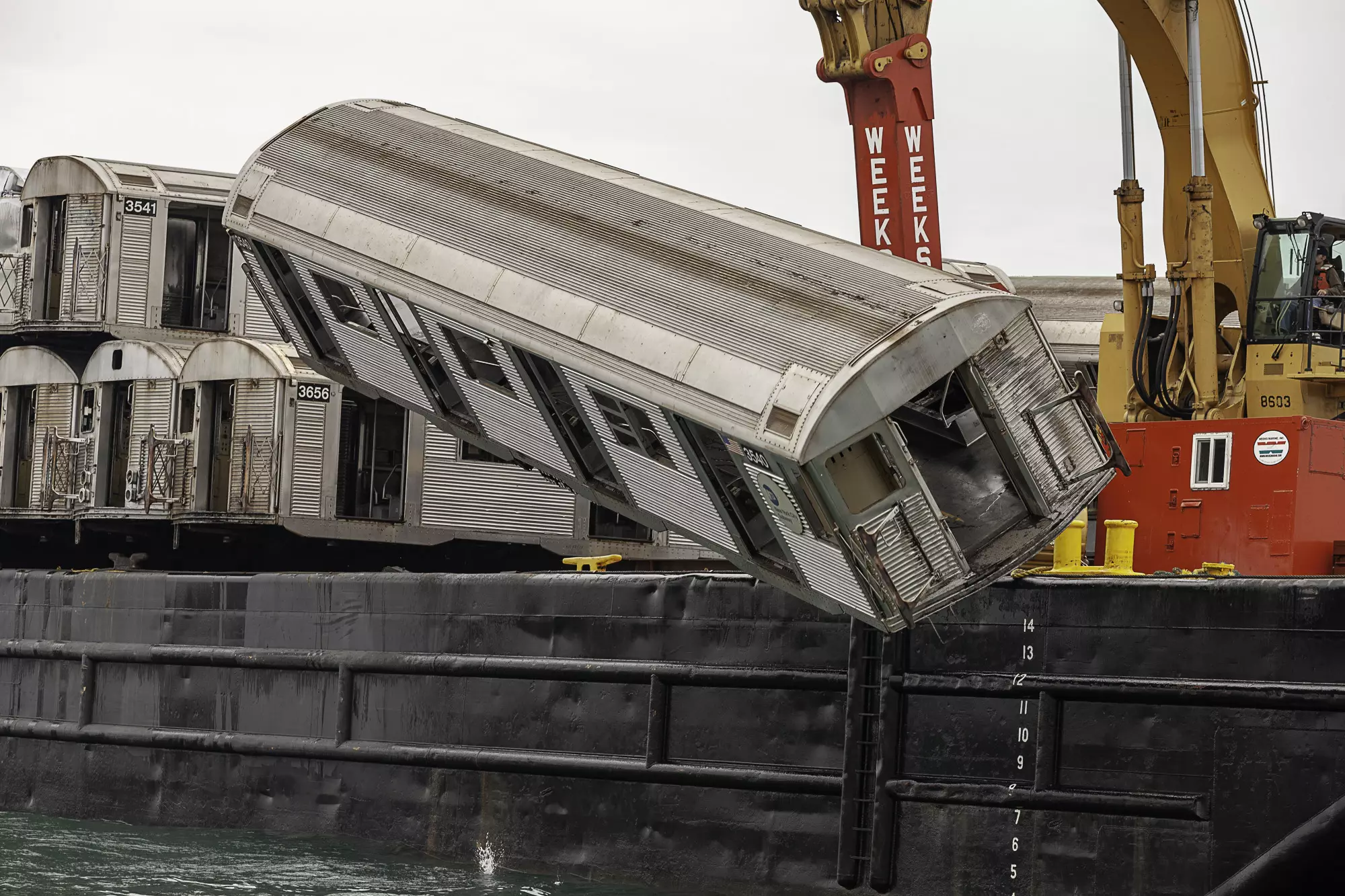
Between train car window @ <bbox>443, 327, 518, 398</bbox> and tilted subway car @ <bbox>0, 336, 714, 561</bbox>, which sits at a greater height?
train car window @ <bbox>443, 327, 518, 398</bbox>

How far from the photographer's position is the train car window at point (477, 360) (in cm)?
1323

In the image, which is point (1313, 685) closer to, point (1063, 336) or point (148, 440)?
point (148, 440)

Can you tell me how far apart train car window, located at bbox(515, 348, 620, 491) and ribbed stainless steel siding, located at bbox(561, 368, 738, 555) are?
0.65ft

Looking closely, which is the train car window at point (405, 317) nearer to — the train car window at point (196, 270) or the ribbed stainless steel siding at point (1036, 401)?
the ribbed stainless steel siding at point (1036, 401)

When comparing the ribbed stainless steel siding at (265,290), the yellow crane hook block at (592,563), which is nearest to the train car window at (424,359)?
the yellow crane hook block at (592,563)

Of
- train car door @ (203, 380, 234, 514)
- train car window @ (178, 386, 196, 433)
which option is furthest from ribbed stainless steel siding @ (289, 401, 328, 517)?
train car window @ (178, 386, 196, 433)

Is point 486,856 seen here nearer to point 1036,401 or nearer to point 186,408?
point 1036,401

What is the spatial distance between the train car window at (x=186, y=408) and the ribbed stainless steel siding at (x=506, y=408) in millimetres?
8681

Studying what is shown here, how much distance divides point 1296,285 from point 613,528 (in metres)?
11.9

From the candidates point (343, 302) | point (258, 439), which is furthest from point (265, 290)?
point (258, 439)

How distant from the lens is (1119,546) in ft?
40.0

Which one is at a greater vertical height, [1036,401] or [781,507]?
[1036,401]

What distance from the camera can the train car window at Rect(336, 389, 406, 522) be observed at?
21.7 metres

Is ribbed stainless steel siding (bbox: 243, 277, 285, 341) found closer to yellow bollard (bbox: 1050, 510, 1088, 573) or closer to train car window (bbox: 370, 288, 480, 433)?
train car window (bbox: 370, 288, 480, 433)
